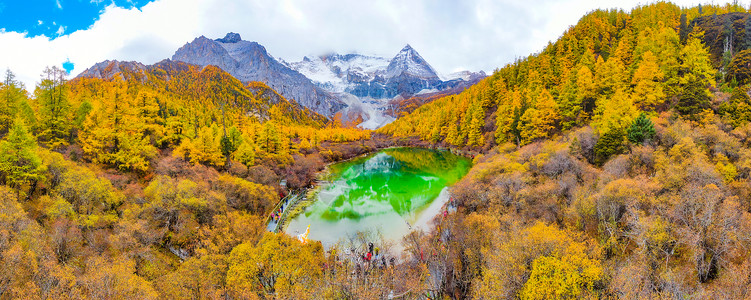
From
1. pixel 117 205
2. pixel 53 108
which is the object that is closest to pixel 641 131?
pixel 117 205

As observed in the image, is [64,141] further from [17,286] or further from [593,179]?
[593,179]

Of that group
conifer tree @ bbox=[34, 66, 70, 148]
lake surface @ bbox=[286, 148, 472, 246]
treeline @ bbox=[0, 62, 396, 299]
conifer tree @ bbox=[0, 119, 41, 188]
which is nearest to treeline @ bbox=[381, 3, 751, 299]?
lake surface @ bbox=[286, 148, 472, 246]

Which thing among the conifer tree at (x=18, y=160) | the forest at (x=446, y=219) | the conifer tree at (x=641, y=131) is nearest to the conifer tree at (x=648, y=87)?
the forest at (x=446, y=219)

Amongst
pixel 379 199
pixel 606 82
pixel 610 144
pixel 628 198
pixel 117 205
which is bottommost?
pixel 379 199

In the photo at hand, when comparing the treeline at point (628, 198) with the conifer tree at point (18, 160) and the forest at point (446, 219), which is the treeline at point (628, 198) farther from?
the conifer tree at point (18, 160)

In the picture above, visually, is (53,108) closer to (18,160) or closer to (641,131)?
(18,160)

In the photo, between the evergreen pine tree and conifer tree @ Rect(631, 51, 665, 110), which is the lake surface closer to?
the evergreen pine tree

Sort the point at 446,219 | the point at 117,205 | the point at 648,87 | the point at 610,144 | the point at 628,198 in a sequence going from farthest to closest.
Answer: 1. the point at 648,87
2. the point at 446,219
3. the point at 610,144
4. the point at 117,205
5. the point at 628,198
